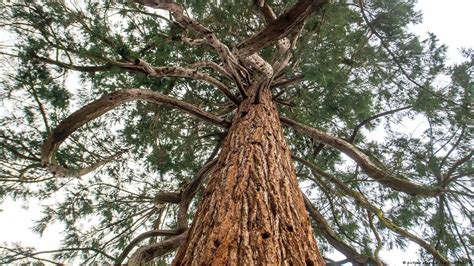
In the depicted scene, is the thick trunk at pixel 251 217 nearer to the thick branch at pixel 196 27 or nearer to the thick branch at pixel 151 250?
the thick branch at pixel 196 27

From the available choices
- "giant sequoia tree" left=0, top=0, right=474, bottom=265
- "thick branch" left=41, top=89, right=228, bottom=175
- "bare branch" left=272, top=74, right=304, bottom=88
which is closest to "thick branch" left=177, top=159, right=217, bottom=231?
"giant sequoia tree" left=0, top=0, right=474, bottom=265

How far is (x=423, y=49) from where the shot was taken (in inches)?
119

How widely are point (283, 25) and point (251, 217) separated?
4.88ft

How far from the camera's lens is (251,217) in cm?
131

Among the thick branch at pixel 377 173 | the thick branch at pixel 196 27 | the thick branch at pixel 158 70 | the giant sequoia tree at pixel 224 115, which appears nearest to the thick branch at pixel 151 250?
the giant sequoia tree at pixel 224 115

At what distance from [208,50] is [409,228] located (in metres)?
2.92

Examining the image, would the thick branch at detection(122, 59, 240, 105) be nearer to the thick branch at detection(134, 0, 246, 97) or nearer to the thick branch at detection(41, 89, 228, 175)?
the thick branch at detection(41, 89, 228, 175)

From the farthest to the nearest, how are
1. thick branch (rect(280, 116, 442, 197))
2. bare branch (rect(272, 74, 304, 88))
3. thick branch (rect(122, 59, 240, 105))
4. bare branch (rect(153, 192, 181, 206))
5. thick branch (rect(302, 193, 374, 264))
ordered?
bare branch (rect(272, 74, 304, 88)) → bare branch (rect(153, 192, 181, 206)) → thick branch (rect(302, 193, 374, 264)) → thick branch (rect(280, 116, 442, 197)) → thick branch (rect(122, 59, 240, 105))

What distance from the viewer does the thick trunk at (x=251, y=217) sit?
1.14 meters

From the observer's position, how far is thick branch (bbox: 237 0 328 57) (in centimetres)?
219

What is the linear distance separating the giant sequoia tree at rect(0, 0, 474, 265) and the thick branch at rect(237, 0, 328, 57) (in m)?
0.01

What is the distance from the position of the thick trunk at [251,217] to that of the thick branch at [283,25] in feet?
2.70

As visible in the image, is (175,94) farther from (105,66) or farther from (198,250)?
(198,250)

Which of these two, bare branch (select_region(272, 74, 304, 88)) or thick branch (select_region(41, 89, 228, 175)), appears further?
bare branch (select_region(272, 74, 304, 88))
